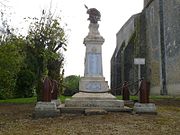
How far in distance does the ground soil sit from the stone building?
46.1 ft

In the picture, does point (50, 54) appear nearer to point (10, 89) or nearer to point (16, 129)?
point (10, 89)

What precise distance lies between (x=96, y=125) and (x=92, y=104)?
3095mm

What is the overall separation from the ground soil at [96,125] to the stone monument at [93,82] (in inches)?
43.4

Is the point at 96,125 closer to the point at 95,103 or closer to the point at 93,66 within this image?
the point at 95,103

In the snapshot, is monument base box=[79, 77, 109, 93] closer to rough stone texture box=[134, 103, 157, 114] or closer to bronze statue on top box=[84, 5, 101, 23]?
rough stone texture box=[134, 103, 157, 114]

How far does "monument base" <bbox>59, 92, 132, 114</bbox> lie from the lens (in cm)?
1155

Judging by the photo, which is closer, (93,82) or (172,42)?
(93,82)

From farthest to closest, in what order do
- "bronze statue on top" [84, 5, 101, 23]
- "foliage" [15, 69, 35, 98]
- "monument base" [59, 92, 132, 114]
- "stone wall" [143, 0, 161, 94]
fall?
1. "foliage" [15, 69, 35, 98]
2. "stone wall" [143, 0, 161, 94]
3. "bronze statue on top" [84, 5, 101, 23]
4. "monument base" [59, 92, 132, 114]

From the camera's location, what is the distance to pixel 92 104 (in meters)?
12.1

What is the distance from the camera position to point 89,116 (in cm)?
1059

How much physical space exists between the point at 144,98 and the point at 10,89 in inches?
650

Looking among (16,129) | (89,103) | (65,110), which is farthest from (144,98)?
(16,129)

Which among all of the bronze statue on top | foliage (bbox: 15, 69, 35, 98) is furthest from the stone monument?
foliage (bbox: 15, 69, 35, 98)

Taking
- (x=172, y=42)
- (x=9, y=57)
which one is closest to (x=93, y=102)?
(x=9, y=57)
